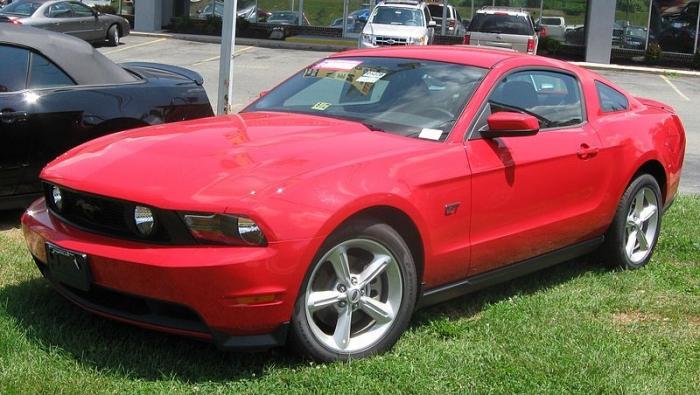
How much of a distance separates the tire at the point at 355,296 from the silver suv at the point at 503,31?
1964 cm

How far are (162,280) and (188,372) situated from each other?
0.48m

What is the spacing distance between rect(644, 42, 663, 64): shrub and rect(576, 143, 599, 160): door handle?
24116mm

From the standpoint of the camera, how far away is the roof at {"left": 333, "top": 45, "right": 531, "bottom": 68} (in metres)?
4.82

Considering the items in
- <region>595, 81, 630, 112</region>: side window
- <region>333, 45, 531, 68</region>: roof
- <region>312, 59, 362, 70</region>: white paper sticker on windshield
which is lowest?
<region>595, 81, 630, 112</region>: side window

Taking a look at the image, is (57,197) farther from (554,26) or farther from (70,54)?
(554,26)

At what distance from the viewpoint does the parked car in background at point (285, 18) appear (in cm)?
3212

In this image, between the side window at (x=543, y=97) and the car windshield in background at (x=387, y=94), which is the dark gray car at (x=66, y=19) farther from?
the side window at (x=543, y=97)

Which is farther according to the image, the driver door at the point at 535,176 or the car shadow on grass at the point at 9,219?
the car shadow on grass at the point at 9,219

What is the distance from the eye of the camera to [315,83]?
5047mm

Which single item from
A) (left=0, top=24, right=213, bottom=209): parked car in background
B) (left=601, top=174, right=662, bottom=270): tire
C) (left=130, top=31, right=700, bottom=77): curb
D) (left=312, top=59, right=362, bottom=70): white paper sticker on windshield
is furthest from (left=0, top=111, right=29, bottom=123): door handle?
(left=130, top=31, right=700, bottom=77): curb

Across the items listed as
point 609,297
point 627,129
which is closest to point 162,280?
point 609,297

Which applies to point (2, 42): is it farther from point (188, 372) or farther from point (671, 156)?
point (671, 156)

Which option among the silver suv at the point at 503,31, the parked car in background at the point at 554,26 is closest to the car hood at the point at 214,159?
the silver suv at the point at 503,31

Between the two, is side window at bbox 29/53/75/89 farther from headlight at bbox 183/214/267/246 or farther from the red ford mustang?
headlight at bbox 183/214/267/246
